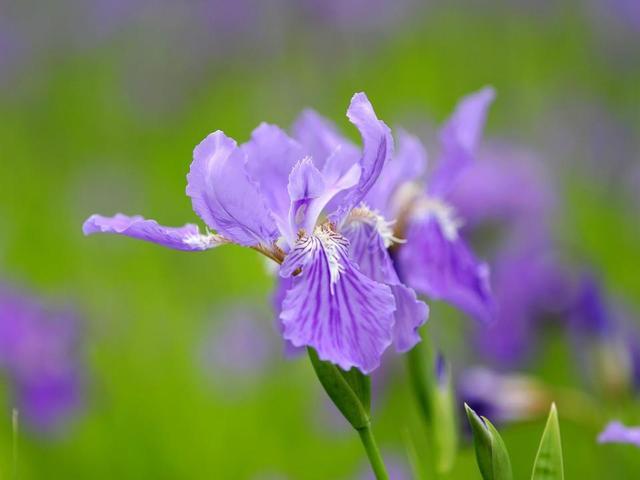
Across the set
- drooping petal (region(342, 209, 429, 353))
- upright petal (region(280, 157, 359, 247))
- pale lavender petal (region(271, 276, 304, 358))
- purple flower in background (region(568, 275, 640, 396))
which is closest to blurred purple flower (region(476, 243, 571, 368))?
purple flower in background (region(568, 275, 640, 396))

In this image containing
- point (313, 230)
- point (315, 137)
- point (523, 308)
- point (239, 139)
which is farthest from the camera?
point (239, 139)

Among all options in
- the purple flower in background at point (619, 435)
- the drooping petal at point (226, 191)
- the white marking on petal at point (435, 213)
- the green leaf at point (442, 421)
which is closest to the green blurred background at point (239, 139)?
the green leaf at point (442, 421)

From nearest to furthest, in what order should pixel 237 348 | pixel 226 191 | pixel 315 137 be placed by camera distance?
pixel 226 191, pixel 315 137, pixel 237 348

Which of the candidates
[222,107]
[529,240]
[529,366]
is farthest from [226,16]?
[529,366]

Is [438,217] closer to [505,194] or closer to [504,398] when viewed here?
[504,398]

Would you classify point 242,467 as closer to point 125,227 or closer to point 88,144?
point 125,227

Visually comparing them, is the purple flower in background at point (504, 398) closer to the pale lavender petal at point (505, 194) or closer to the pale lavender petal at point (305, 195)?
the pale lavender petal at point (305, 195)

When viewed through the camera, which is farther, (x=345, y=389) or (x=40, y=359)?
(x=40, y=359)

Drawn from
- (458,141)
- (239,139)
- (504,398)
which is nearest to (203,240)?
(458,141)
